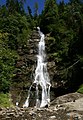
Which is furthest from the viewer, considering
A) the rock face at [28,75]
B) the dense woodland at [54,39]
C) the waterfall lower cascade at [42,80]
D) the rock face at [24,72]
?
the rock face at [24,72]

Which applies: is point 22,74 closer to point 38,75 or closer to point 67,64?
point 38,75

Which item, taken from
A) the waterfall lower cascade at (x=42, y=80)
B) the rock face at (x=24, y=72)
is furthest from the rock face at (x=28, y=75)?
the waterfall lower cascade at (x=42, y=80)

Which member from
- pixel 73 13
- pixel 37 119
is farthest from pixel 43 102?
pixel 73 13

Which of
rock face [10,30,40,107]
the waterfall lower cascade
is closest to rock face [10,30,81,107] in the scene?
rock face [10,30,40,107]

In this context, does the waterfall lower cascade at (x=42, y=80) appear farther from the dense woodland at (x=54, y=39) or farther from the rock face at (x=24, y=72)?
the dense woodland at (x=54, y=39)

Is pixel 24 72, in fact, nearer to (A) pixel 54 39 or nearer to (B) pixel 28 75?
(B) pixel 28 75

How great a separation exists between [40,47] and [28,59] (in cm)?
552

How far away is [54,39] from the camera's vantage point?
48.3 metres

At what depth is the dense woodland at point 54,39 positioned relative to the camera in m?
32.1

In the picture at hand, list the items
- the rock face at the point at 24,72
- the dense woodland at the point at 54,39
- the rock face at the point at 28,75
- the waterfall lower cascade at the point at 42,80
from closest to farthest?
the dense woodland at the point at 54,39 → the waterfall lower cascade at the point at 42,80 → the rock face at the point at 28,75 → the rock face at the point at 24,72

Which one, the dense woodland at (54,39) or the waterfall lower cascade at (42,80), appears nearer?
the dense woodland at (54,39)

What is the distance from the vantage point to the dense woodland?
105 feet

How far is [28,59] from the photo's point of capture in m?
42.3

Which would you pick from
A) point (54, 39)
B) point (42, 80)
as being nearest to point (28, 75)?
point (42, 80)
